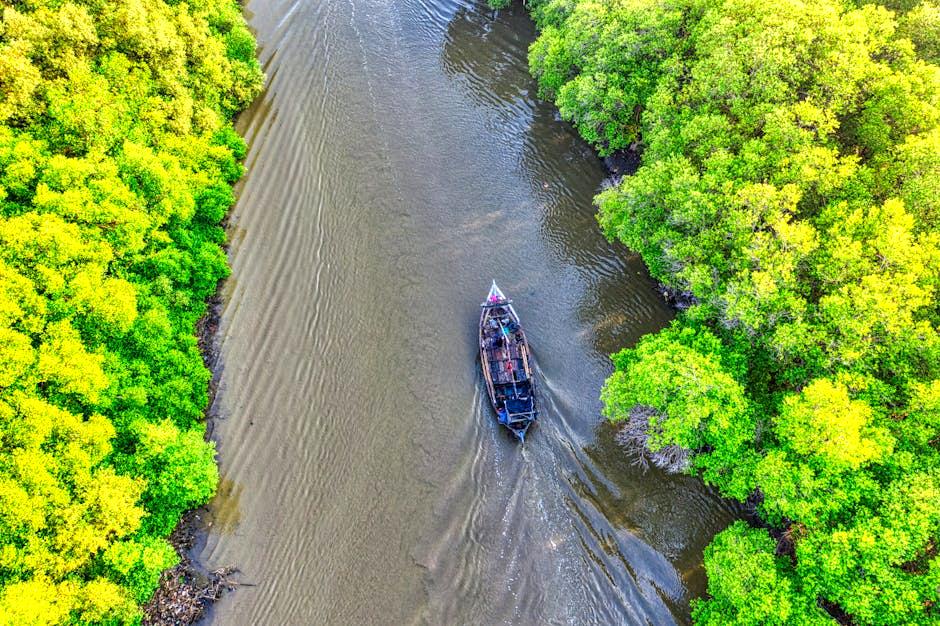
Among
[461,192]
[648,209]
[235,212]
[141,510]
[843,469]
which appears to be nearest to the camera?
[843,469]

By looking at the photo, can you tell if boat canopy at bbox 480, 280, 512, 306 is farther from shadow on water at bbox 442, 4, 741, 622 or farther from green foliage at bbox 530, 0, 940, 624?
green foliage at bbox 530, 0, 940, 624

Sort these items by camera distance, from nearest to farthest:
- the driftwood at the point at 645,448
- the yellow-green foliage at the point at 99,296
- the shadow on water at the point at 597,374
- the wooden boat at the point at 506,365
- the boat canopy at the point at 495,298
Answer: the yellow-green foliage at the point at 99,296 < the shadow on water at the point at 597,374 < the driftwood at the point at 645,448 < the wooden boat at the point at 506,365 < the boat canopy at the point at 495,298

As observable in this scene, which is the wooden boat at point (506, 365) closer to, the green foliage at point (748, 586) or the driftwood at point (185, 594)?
the green foliage at point (748, 586)

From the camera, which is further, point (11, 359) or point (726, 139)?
point (726, 139)

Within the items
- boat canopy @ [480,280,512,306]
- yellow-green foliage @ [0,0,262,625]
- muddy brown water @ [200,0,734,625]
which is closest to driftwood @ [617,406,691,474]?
muddy brown water @ [200,0,734,625]

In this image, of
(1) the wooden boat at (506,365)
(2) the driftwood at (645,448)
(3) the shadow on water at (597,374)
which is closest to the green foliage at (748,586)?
(3) the shadow on water at (597,374)

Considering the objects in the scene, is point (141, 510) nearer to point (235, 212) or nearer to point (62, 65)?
point (235, 212)

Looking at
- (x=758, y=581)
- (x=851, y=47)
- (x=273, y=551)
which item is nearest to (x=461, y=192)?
(x=851, y=47)
